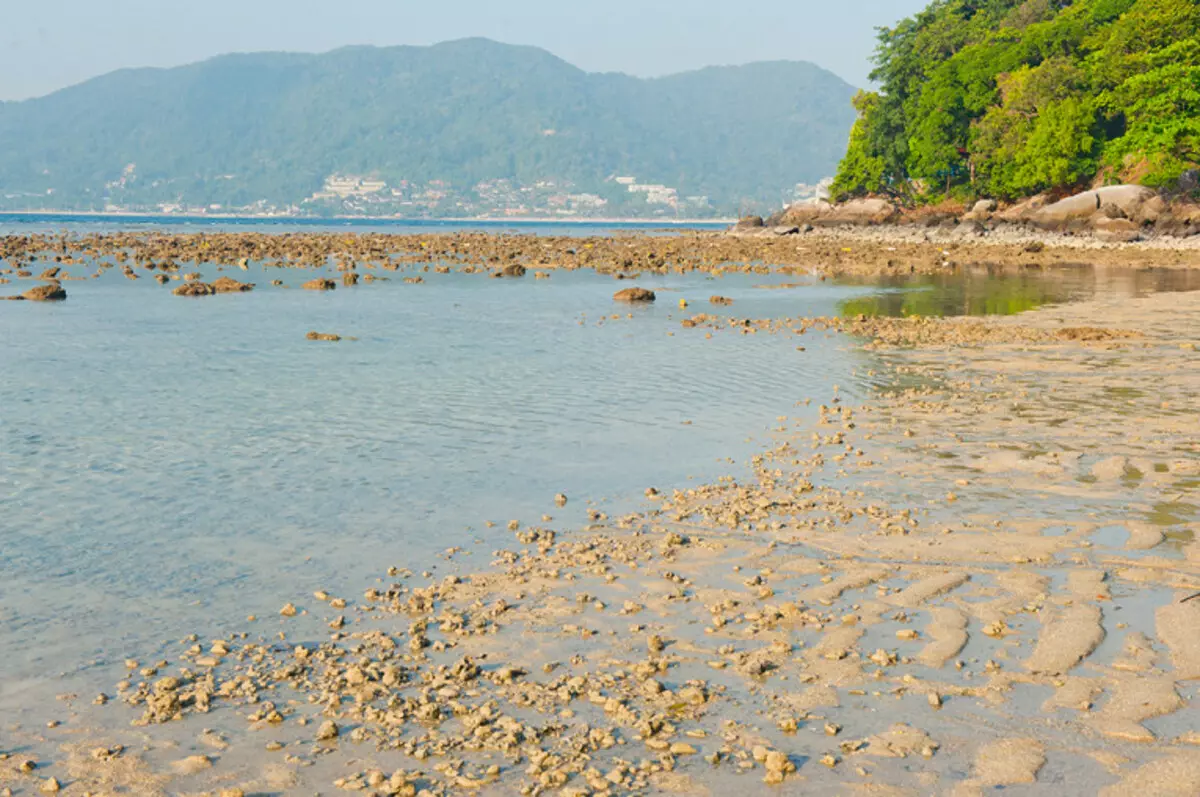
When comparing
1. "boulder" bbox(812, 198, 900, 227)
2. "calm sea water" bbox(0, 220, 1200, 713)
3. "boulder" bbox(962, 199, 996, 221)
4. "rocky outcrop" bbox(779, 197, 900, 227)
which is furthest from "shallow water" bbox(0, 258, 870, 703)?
"rocky outcrop" bbox(779, 197, 900, 227)

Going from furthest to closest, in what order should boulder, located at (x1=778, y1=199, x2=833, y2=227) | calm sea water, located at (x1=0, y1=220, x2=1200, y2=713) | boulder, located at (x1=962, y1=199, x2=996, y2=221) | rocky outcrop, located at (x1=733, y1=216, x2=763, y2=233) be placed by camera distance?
1. rocky outcrop, located at (x1=733, y1=216, x2=763, y2=233)
2. boulder, located at (x1=778, y1=199, x2=833, y2=227)
3. boulder, located at (x1=962, y1=199, x2=996, y2=221)
4. calm sea water, located at (x1=0, y1=220, x2=1200, y2=713)

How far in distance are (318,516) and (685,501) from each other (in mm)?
4635

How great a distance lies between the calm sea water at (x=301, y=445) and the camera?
10602 mm

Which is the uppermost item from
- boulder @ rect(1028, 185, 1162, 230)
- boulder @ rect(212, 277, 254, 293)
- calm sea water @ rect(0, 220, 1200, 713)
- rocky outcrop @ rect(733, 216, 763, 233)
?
rocky outcrop @ rect(733, 216, 763, 233)

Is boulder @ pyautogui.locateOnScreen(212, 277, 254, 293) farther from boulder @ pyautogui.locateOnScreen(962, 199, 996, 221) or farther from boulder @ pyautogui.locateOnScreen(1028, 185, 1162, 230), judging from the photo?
boulder @ pyautogui.locateOnScreen(962, 199, 996, 221)

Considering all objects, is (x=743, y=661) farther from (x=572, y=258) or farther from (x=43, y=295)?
(x=572, y=258)

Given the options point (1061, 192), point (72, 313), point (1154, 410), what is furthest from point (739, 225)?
point (1154, 410)

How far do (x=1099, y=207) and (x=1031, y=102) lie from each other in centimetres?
1998

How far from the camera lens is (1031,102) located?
99.1m

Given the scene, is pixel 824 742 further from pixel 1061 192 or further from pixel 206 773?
pixel 1061 192

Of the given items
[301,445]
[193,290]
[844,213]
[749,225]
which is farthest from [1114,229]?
[301,445]

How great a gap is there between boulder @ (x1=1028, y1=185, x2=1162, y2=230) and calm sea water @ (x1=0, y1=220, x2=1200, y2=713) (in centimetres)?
6136

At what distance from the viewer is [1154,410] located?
61.4ft

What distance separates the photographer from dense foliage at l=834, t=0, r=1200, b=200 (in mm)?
84375
